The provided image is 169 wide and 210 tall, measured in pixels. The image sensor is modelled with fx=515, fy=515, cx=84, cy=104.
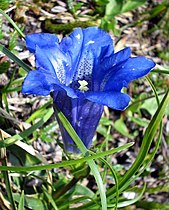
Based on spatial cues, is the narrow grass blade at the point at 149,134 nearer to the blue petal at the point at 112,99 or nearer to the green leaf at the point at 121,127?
the blue petal at the point at 112,99

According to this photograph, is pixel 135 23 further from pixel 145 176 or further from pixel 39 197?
pixel 39 197

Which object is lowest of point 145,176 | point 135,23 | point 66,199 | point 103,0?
point 145,176

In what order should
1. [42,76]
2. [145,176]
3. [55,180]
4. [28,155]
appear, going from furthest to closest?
1. [145,176]
2. [55,180]
3. [28,155]
4. [42,76]

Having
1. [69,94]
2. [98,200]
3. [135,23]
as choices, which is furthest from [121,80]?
[135,23]

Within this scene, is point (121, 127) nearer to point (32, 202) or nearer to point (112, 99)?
point (32, 202)

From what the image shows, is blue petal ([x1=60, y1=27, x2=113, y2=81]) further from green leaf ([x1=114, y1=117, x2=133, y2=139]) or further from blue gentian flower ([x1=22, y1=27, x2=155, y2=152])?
green leaf ([x1=114, y1=117, x2=133, y2=139])

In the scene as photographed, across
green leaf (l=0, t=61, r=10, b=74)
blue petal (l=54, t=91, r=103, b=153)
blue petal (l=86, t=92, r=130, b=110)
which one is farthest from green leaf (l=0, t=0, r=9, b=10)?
blue petal (l=86, t=92, r=130, b=110)
